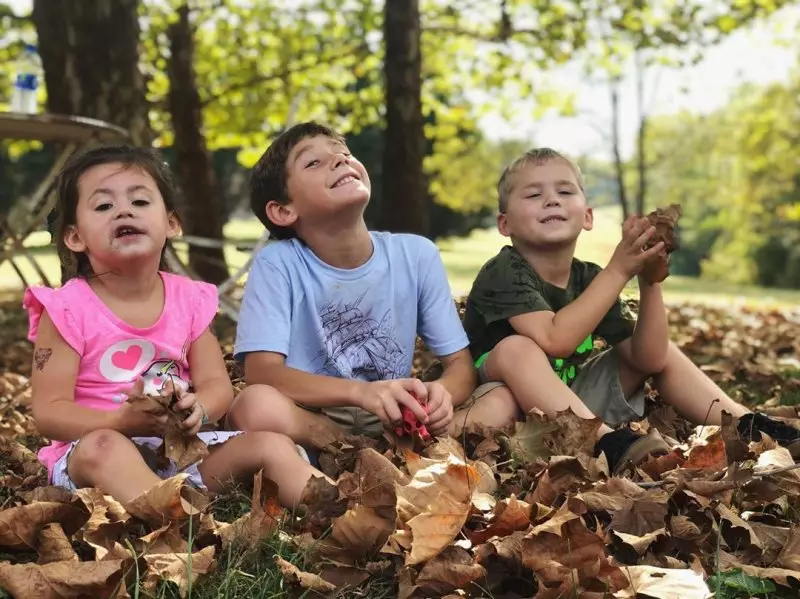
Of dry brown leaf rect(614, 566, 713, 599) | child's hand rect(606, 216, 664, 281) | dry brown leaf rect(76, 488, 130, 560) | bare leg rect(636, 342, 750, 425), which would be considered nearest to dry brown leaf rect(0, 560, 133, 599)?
dry brown leaf rect(76, 488, 130, 560)

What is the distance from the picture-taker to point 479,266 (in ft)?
81.7

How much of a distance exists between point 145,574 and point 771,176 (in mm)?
30862

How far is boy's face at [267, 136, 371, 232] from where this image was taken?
9.34 ft

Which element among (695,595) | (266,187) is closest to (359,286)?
(266,187)

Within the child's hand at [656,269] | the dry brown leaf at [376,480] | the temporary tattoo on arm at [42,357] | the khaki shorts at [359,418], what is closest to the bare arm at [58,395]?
the temporary tattoo on arm at [42,357]

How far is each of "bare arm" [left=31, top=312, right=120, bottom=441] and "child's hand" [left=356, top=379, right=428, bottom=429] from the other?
2.23ft

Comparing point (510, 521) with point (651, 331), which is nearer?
point (510, 521)

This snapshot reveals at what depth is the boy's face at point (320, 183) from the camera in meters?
2.85

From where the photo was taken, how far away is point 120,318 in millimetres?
2580

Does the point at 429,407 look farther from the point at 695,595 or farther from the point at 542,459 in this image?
the point at 695,595

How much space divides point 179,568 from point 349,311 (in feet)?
4.11

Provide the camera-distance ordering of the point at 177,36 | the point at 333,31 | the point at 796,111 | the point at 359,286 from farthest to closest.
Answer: the point at 796,111
the point at 333,31
the point at 177,36
the point at 359,286

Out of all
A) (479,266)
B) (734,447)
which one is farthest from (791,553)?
(479,266)

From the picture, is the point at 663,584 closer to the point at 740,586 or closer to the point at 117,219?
the point at 740,586
